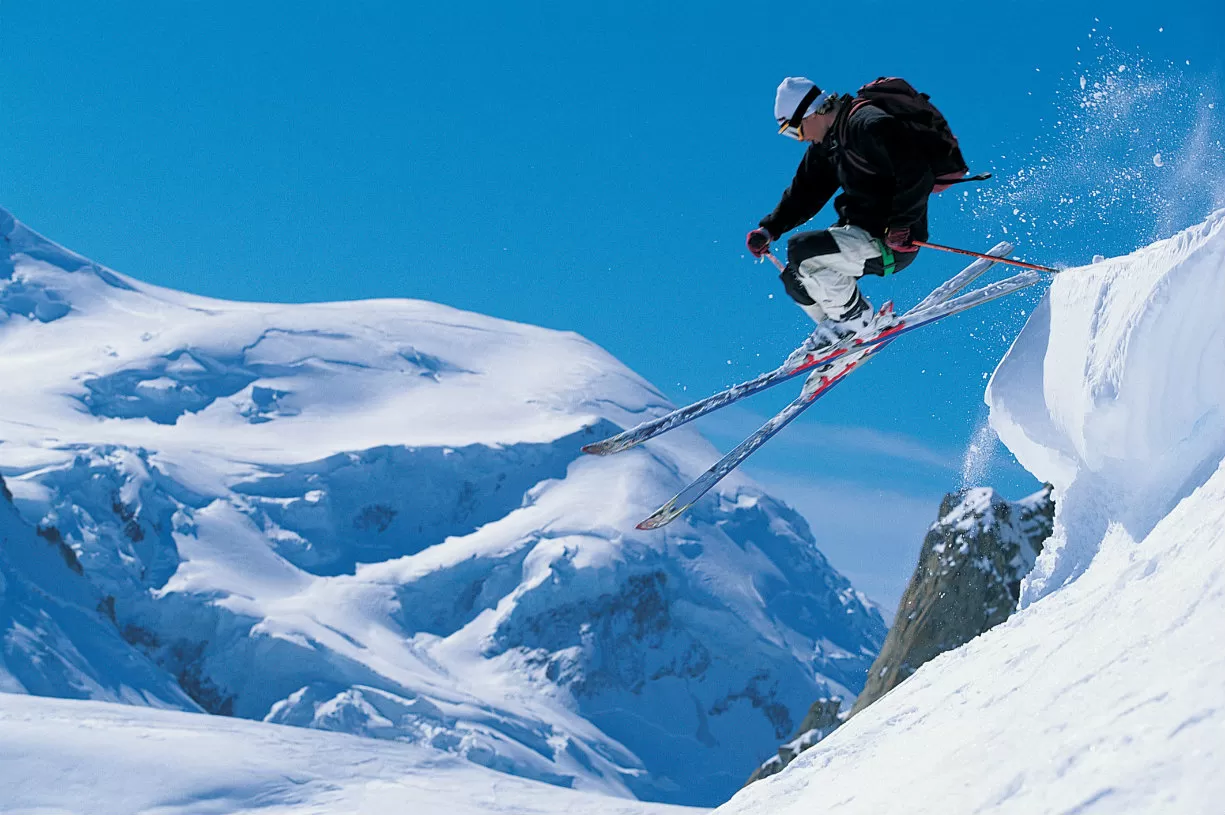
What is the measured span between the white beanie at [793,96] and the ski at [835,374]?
1743mm

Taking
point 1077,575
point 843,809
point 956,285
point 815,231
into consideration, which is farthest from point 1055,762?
point 956,285

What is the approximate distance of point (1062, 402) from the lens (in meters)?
4.70

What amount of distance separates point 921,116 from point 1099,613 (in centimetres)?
300

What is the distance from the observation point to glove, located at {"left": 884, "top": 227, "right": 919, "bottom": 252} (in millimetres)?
5723

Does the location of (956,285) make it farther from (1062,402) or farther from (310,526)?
(310,526)

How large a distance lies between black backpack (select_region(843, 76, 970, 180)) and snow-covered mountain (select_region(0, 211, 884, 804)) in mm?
77939

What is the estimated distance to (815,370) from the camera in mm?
8328

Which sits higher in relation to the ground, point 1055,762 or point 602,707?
point 602,707

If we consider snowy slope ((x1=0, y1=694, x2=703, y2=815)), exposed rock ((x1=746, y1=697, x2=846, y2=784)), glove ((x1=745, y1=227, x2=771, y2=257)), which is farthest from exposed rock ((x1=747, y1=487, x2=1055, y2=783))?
glove ((x1=745, y1=227, x2=771, y2=257))

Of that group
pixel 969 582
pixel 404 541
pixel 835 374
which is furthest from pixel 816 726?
pixel 404 541

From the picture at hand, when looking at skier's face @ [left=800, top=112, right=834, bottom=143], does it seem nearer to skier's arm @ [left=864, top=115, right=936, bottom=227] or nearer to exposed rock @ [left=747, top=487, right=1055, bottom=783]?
skier's arm @ [left=864, top=115, right=936, bottom=227]

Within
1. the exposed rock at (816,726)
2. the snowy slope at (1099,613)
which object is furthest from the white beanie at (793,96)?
the exposed rock at (816,726)

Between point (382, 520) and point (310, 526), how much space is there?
10.2 metres

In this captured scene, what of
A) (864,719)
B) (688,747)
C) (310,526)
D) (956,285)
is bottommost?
(864,719)
